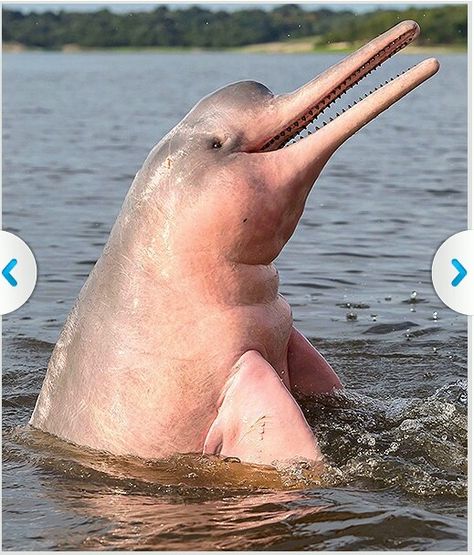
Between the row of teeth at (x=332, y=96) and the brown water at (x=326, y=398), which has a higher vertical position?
the row of teeth at (x=332, y=96)

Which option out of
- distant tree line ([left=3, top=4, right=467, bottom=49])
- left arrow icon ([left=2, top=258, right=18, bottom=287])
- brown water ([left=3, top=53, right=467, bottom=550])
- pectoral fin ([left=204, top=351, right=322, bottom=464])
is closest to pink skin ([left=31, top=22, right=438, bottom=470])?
pectoral fin ([left=204, top=351, right=322, bottom=464])

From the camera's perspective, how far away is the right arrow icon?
653cm

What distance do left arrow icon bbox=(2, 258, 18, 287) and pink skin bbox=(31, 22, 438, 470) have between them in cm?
150

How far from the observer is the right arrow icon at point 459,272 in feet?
21.4

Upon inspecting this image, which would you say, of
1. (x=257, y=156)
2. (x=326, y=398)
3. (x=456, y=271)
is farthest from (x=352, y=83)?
(x=326, y=398)

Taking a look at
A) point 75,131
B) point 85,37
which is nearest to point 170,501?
point 85,37

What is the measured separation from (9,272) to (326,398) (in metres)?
3.45

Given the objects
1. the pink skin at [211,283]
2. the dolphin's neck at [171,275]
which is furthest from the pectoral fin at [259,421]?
the dolphin's neck at [171,275]

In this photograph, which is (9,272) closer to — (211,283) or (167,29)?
(211,283)

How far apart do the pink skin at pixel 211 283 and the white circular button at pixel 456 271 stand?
4.47 ft

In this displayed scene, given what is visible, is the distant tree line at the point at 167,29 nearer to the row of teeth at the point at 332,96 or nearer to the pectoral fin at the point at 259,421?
the row of teeth at the point at 332,96

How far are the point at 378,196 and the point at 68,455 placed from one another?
43.7 ft

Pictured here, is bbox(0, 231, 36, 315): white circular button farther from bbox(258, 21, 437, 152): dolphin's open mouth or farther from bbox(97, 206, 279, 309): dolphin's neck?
bbox(258, 21, 437, 152): dolphin's open mouth

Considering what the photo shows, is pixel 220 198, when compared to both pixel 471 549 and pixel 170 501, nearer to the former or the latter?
pixel 170 501
